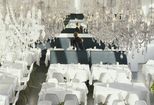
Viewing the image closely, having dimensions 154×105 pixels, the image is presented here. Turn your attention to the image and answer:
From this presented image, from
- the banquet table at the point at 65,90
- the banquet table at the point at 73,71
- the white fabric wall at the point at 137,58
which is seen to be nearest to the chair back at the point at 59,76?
the banquet table at the point at 73,71

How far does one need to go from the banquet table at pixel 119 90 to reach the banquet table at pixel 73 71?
1776mm

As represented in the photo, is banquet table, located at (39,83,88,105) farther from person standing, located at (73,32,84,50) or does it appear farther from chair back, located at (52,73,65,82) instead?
person standing, located at (73,32,84,50)

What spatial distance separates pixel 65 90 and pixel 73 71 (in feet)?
8.12

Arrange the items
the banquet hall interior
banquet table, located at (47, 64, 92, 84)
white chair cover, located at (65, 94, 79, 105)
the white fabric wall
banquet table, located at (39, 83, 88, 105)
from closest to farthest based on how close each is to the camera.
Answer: white chair cover, located at (65, 94, 79, 105) < banquet table, located at (39, 83, 88, 105) < the banquet hall interior < banquet table, located at (47, 64, 92, 84) < the white fabric wall

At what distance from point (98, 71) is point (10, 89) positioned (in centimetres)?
341

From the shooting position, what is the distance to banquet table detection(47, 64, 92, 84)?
36.6 ft

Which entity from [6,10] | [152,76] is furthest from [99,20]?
[6,10]

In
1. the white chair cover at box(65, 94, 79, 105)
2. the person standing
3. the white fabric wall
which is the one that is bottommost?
the white fabric wall

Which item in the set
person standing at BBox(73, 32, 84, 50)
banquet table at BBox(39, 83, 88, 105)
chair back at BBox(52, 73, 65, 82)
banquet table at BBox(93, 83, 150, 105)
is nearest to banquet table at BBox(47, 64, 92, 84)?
chair back at BBox(52, 73, 65, 82)

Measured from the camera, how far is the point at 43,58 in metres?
15.7

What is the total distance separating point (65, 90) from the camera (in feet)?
29.2

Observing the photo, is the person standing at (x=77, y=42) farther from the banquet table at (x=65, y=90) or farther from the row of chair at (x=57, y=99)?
the row of chair at (x=57, y=99)

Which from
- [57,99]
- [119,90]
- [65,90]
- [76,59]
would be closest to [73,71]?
[76,59]

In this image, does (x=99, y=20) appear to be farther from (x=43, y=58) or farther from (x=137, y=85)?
(x=43, y=58)
